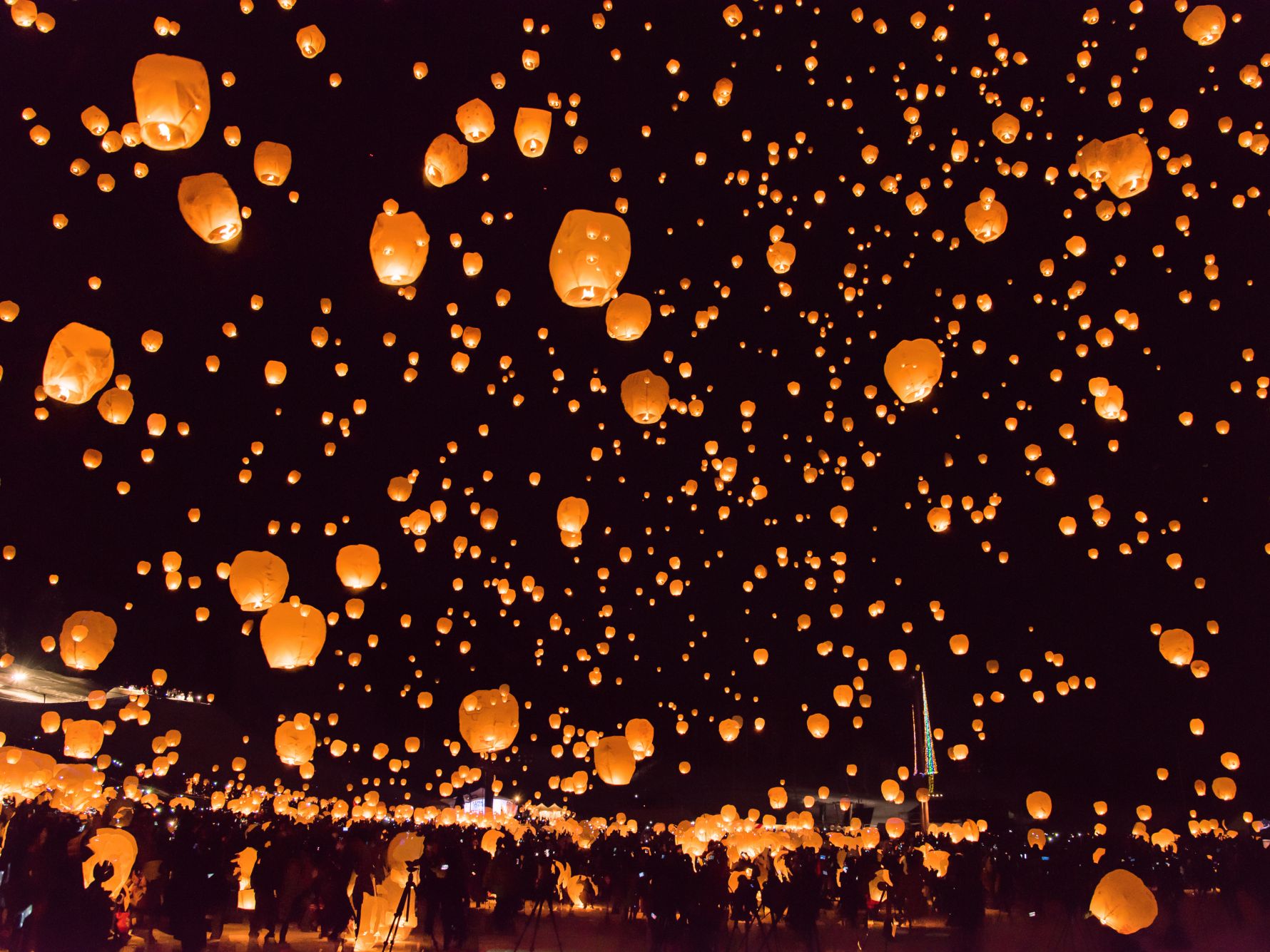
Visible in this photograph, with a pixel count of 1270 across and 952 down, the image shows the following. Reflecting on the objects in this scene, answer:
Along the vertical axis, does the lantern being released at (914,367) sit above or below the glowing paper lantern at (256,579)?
above

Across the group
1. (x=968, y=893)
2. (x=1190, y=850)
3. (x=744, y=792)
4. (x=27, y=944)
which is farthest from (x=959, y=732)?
(x=27, y=944)

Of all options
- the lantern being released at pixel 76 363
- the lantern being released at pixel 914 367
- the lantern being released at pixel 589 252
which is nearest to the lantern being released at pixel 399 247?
the lantern being released at pixel 589 252

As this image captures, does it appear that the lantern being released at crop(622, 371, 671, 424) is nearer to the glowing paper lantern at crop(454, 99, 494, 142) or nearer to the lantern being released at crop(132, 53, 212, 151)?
the glowing paper lantern at crop(454, 99, 494, 142)

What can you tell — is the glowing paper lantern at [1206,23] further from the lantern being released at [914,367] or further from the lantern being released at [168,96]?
the lantern being released at [168,96]

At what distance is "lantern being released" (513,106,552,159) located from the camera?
625 cm

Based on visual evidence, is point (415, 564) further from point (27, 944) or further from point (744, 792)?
point (27, 944)

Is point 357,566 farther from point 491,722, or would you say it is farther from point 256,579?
point 491,722

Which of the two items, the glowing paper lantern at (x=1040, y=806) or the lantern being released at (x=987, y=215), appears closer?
the lantern being released at (x=987, y=215)

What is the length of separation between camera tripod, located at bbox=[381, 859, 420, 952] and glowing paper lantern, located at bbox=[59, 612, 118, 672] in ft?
9.76

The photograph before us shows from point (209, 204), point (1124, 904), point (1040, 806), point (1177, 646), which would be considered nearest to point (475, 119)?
point (209, 204)

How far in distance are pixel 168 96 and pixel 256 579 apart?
130 inches

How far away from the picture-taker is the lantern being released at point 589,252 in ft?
15.9

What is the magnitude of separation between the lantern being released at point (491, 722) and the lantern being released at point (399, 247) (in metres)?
3.90

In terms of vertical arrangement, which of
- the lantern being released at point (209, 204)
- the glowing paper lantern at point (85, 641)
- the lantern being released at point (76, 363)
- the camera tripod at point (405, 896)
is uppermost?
the lantern being released at point (209, 204)
